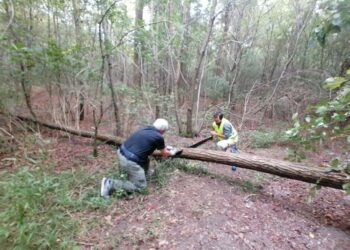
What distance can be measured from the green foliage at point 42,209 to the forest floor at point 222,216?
0.83ft

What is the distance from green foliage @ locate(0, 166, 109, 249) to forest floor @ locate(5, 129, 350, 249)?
254mm

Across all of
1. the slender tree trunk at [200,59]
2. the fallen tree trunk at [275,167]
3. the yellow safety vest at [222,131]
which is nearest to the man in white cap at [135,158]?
the fallen tree trunk at [275,167]

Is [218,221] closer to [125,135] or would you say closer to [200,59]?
[125,135]

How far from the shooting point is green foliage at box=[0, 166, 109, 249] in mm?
2822

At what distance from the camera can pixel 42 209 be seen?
3.39 meters

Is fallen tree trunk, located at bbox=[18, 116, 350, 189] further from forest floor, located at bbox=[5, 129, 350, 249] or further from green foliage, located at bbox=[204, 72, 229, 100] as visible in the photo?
green foliage, located at bbox=[204, 72, 229, 100]

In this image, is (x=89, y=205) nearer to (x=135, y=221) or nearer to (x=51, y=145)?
(x=135, y=221)

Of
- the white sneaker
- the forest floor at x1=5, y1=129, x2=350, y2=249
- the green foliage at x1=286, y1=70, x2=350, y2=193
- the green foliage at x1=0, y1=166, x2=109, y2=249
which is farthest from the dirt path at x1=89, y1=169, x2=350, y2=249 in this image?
the green foliage at x1=286, y1=70, x2=350, y2=193

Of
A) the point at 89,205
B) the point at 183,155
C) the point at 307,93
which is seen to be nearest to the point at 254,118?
the point at 307,93

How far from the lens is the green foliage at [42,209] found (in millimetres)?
2822

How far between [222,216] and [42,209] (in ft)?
9.04

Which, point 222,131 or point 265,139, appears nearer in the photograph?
point 222,131

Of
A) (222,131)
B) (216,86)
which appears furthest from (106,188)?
(216,86)

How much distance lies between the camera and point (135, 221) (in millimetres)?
3375
